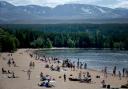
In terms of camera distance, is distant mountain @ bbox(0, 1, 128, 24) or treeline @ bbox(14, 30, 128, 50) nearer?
distant mountain @ bbox(0, 1, 128, 24)

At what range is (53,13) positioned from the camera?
4531 mm

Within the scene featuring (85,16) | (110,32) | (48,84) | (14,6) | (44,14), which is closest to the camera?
(14,6)

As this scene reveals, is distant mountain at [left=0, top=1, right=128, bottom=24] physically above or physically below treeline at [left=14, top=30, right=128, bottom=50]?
above

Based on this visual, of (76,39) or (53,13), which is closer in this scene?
(53,13)

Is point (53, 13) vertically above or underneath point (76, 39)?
above

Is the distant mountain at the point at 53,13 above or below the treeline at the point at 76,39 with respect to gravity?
above

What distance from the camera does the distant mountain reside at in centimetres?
409

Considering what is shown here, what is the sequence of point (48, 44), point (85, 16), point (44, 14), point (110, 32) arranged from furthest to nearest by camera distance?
point (48, 44), point (85, 16), point (110, 32), point (44, 14)

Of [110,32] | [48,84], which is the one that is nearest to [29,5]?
[110,32]

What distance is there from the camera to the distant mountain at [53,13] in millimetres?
4094

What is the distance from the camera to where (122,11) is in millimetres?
4082

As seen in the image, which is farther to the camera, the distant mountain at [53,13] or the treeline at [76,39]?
the treeline at [76,39]

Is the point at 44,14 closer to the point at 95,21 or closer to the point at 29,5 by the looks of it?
the point at 29,5

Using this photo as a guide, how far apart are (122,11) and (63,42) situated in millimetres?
18041
